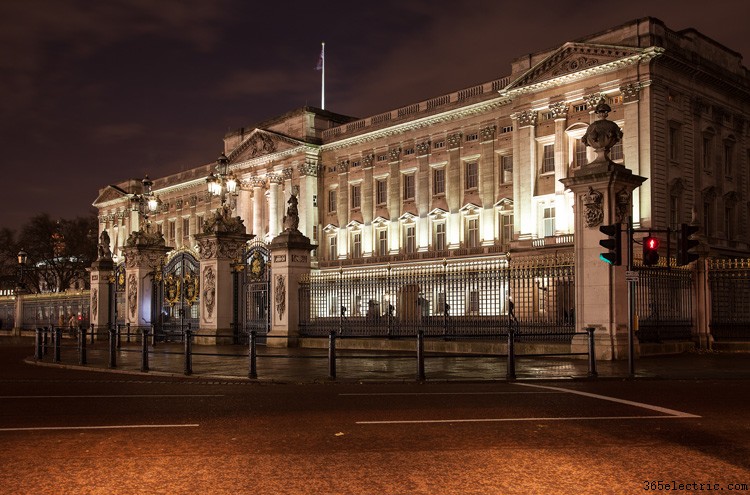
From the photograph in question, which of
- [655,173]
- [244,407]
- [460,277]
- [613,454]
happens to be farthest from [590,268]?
[655,173]

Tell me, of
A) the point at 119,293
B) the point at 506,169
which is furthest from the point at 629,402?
the point at 506,169

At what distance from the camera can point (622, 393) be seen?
42.4 feet

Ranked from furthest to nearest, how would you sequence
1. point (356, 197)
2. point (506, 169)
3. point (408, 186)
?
point (356, 197) → point (408, 186) → point (506, 169)

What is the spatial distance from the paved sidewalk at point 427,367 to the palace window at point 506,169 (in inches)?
1628

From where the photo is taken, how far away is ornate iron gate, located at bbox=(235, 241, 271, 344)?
27438 mm

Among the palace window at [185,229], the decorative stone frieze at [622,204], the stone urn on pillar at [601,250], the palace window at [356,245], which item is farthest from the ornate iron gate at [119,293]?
the palace window at [185,229]

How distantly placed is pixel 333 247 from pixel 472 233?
17222mm

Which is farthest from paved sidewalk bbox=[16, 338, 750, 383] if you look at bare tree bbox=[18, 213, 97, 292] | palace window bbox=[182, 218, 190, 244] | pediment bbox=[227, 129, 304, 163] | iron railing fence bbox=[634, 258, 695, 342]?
palace window bbox=[182, 218, 190, 244]

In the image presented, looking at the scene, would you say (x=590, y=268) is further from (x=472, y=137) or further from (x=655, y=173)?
(x=472, y=137)

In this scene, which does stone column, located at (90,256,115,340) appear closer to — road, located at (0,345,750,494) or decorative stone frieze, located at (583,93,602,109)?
road, located at (0,345,750,494)

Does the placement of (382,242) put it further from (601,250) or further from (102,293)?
(601,250)

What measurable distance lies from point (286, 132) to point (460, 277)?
198ft

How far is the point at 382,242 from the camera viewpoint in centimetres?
7400

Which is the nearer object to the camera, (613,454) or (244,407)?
(613,454)
